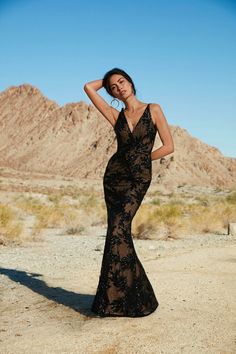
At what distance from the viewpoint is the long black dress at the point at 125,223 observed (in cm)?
466

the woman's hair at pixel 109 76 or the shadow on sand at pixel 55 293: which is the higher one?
the woman's hair at pixel 109 76

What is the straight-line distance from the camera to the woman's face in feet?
16.0

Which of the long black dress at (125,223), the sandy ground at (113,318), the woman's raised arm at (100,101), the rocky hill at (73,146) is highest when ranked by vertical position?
the rocky hill at (73,146)

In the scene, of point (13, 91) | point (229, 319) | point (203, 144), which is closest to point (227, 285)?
point (229, 319)

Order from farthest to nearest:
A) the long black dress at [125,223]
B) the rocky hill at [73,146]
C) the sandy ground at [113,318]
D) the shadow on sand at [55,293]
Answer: the rocky hill at [73,146]
the shadow on sand at [55,293]
the long black dress at [125,223]
the sandy ground at [113,318]

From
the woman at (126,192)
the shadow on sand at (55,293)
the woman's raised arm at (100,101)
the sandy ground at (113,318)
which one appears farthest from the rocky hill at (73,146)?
the woman at (126,192)

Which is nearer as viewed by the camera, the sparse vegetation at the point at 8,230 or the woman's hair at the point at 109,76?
the woman's hair at the point at 109,76

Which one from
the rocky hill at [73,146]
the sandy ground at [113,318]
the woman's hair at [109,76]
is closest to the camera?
the sandy ground at [113,318]

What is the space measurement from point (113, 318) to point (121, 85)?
7.13 ft

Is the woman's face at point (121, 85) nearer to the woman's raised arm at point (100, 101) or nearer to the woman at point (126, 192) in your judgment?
the woman at point (126, 192)

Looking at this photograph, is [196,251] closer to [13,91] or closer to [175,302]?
[175,302]

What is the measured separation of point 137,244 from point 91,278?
5140mm

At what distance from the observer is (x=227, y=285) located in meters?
6.36

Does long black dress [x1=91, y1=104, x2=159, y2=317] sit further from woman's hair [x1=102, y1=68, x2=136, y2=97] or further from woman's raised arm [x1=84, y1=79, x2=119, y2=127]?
woman's hair [x1=102, y1=68, x2=136, y2=97]
